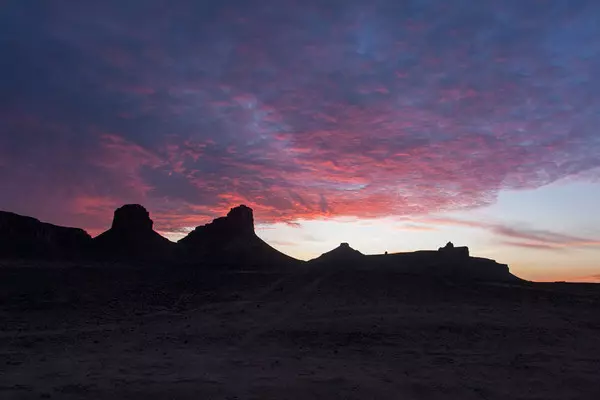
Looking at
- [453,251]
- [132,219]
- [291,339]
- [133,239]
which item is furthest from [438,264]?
[132,219]

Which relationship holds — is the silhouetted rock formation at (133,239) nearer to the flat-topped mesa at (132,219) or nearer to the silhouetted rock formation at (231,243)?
the flat-topped mesa at (132,219)

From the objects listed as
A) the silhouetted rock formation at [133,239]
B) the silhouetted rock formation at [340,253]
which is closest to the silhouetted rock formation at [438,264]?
the silhouetted rock formation at [340,253]

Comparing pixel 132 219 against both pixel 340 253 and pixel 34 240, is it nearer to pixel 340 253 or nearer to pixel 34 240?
pixel 34 240

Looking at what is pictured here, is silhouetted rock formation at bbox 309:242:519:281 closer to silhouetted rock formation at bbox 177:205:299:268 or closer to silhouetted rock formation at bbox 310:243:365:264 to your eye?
silhouetted rock formation at bbox 310:243:365:264

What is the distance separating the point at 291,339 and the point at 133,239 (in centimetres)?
6460

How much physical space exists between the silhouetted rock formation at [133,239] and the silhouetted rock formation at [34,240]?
4096mm

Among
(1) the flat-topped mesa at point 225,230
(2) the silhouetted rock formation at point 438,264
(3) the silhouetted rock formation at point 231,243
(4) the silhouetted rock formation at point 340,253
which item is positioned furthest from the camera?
(1) the flat-topped mesa at point 225,230

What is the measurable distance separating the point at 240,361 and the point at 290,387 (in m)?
3.96

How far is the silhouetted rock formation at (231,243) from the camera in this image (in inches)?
3187

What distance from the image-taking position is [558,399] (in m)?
14.2

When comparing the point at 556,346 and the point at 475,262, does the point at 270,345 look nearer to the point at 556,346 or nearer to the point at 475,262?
the point at 556,346

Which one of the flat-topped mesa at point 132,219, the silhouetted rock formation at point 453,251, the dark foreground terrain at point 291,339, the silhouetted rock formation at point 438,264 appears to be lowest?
the dark foreground terrain at point 291,339

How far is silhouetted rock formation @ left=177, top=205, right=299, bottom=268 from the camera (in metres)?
81.0

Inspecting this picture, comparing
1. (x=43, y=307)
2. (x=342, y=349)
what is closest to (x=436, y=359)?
(x=342, y=349)
